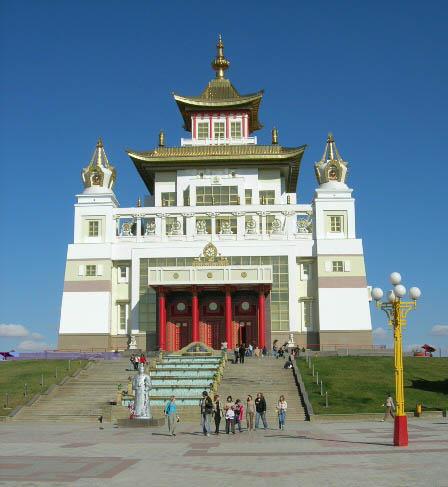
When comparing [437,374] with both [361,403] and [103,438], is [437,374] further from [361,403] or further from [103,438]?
[103,438]

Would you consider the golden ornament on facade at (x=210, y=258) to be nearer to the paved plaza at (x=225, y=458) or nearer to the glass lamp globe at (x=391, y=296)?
the paved plaza at (x=225, y=458)

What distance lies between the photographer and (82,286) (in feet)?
205

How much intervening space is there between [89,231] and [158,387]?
91.9 ft

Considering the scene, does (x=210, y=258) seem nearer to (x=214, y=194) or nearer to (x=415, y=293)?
(x=214, y=194)

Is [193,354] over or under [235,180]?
under

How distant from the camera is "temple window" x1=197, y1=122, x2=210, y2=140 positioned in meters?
72.9

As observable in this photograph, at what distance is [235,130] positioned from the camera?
73.1m

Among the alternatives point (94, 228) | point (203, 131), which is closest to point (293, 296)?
point (94, 228)

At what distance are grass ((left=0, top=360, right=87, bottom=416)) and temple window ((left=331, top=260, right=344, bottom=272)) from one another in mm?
22916

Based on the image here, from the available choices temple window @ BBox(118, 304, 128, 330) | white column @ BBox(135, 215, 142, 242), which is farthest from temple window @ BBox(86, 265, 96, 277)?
white column @ BBox(135, 215, 142, 242)

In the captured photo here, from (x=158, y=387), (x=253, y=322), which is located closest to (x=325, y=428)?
(x=158, y=387)

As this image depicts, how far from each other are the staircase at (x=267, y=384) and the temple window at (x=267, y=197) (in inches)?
882

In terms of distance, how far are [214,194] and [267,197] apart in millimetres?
5072

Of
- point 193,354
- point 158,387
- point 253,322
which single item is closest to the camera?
point 158,387
